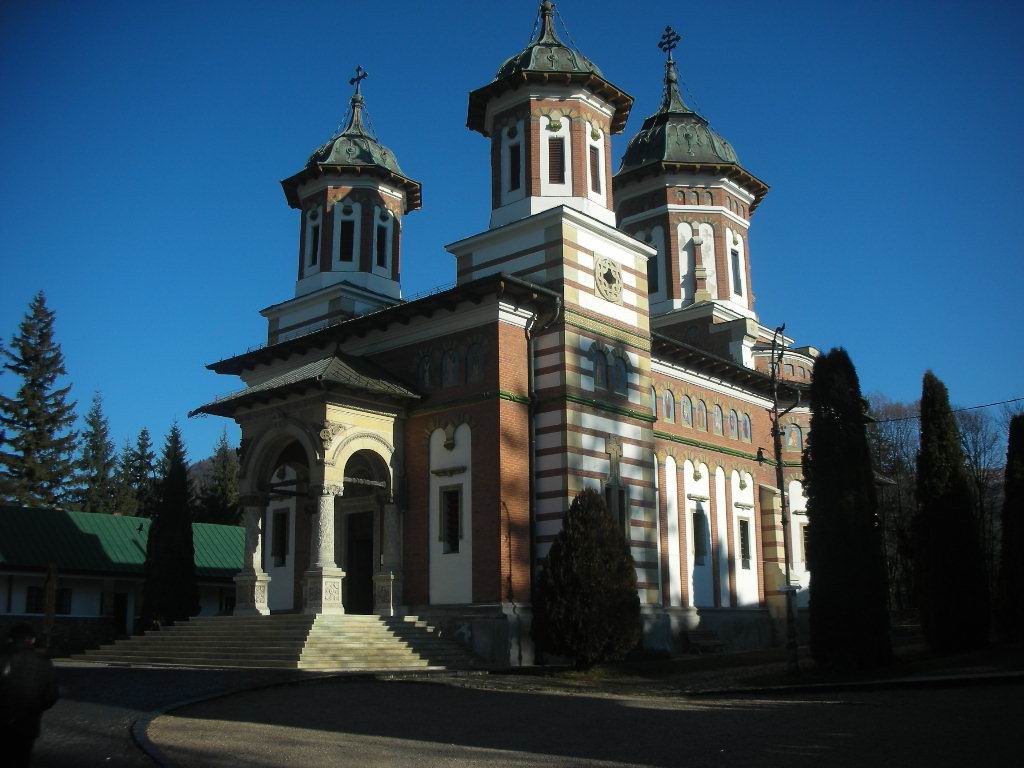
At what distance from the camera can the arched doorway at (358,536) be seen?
2638 cm

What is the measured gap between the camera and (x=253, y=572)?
2536 centimetres

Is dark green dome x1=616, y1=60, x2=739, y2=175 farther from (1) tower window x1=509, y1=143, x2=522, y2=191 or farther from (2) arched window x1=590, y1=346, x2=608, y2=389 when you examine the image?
(2) arched window x1=590, y1=346, x2=608, y2=389

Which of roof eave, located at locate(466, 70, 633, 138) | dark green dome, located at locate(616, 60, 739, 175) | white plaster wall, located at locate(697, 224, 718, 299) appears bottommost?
white plaster wall, located at locate(697, 224, 718, 299)

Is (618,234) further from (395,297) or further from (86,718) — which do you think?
(86,718)

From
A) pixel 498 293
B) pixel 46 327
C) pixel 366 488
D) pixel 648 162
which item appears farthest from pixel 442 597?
Result: pixel 46 327

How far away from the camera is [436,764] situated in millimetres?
9906

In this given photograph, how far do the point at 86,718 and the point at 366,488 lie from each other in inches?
535

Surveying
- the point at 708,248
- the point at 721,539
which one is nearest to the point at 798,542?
the point at 721,539

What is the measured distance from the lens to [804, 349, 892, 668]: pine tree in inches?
786

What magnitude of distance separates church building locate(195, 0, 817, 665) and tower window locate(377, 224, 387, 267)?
0.10 metres

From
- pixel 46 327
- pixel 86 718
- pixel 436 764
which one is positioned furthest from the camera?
pixel 46 327

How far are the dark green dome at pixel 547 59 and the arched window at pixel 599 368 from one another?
798 centimetres

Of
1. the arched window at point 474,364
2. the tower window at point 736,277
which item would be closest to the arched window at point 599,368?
the arched window at point 474,364

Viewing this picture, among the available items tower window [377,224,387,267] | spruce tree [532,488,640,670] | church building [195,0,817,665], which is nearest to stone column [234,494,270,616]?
church building [195,0,817,665]
